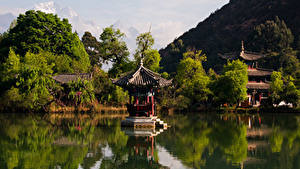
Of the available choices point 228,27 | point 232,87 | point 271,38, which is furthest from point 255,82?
point 228,27

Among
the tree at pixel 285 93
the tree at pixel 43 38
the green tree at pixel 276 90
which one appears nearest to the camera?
the tree at pixel 285 93

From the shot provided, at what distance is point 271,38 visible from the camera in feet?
231

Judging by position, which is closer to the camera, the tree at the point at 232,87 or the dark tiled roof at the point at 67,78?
the dark tiled roof at the point at 67,78

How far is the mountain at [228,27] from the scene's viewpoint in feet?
271

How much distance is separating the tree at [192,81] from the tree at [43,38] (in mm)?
12705

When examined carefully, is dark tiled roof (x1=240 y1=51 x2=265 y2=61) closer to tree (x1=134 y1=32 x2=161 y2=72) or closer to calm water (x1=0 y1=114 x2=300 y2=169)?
tree (x1=134 y1=32 x2=161 y2=72)

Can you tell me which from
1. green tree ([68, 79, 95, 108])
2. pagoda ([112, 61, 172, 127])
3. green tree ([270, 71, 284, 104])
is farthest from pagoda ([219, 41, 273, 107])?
pagoda ([112, 61, 172, 127])

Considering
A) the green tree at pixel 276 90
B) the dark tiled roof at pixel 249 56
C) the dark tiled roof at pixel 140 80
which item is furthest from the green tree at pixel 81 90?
the dark tiled roof at pixel 249 56

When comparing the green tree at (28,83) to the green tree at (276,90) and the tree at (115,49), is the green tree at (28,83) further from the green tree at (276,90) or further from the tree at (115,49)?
the green tree at (276,90)

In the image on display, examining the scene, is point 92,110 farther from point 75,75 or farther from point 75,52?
point 75,52

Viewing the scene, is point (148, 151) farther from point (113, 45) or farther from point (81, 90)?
point (113, 45)

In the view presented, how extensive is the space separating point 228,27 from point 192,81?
65.0 m

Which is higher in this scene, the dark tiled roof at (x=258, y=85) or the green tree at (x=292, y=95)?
the dark tiled roof at (x=258, y=85)

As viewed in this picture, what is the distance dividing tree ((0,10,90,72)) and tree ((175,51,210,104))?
1271cm
